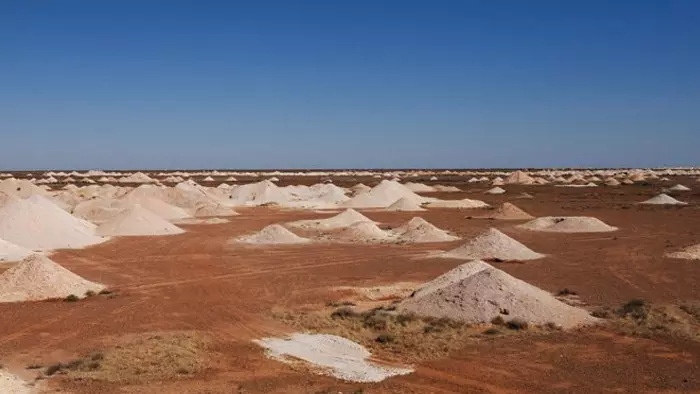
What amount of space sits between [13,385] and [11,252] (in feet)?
42.4

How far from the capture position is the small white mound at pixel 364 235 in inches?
963

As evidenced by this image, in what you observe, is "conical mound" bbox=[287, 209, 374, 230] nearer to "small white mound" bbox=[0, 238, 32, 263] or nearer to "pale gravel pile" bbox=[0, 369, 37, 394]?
"small white mound" bbox=[0, 238, 32, 263]

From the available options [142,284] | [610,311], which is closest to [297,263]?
[142,284]

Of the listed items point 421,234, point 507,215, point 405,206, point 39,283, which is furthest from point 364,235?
point 405,206

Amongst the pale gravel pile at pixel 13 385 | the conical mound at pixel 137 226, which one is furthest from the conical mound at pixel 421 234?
the pale gravel pile at pixel 13 385

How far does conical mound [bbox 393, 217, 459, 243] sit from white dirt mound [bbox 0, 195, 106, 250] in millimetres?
11336

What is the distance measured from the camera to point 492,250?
62.7ft

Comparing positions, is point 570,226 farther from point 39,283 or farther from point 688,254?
point 39,283

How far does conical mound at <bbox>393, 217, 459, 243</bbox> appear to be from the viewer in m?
23.9

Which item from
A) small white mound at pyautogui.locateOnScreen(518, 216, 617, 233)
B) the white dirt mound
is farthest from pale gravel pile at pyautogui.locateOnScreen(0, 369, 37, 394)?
small white mound at pyautogui.locateOnScreen(518, 216, 617, 233)

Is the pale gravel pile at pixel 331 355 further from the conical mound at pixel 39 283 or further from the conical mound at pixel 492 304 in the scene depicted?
the conical mound at pixel 39 283

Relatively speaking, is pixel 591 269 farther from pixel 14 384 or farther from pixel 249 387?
pixel 14 384

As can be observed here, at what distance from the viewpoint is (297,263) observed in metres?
19.0

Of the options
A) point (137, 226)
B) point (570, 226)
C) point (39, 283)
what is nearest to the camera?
point (39, 283)
